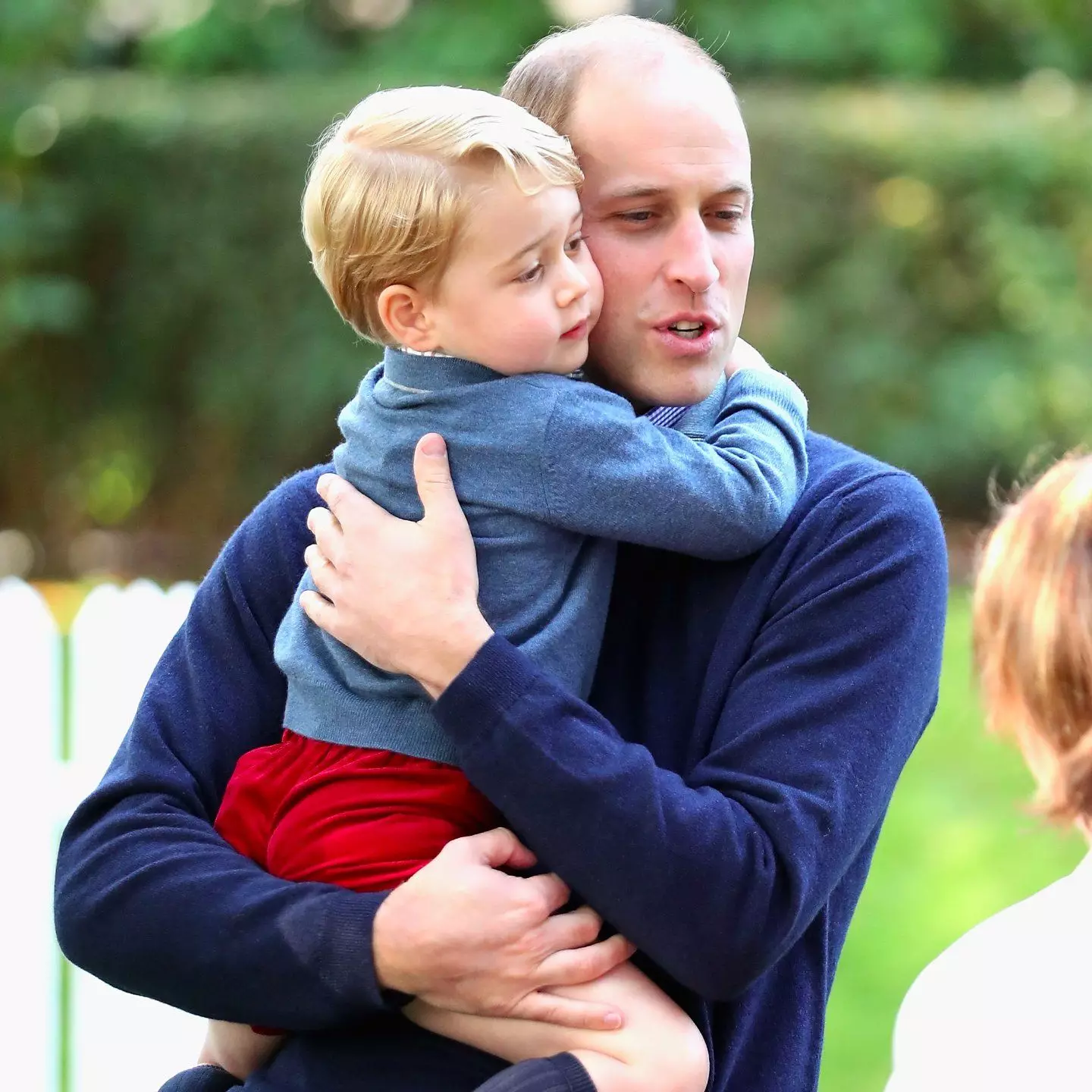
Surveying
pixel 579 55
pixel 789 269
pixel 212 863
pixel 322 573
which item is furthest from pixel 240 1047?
pixel 789 269

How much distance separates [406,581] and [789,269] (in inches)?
328

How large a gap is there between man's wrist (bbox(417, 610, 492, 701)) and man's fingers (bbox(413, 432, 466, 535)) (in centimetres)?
17

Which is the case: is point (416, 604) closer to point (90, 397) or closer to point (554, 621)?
point (554, 621)

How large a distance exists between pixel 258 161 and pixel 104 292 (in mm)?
1517

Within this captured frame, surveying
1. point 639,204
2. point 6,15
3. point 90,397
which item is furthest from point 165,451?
point 639,204

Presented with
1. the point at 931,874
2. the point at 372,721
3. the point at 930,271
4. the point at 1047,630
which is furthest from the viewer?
the point at 930,271

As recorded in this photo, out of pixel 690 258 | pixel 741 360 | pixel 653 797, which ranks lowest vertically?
pixel 653 797

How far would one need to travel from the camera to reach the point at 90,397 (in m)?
10.9

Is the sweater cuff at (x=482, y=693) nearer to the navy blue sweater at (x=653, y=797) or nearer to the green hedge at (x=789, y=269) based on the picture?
the navy blue sweater at (x=653, y=797)

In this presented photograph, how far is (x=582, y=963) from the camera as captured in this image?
186 cm

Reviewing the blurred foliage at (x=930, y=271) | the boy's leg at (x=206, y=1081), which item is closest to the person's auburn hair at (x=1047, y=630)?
the boy's leg at (x=206, y=1081)

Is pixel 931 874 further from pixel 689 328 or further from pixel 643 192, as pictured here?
pixel 643 192

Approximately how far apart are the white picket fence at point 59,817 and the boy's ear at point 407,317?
64.5 inches

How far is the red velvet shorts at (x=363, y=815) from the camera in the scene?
6.44ft
